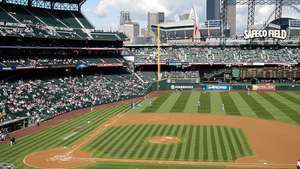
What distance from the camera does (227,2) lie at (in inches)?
4525

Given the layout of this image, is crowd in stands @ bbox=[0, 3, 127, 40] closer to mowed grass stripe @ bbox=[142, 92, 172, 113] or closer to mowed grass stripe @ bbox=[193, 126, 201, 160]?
mowed grass stripe @ bbox=[142, 92, 172, 113]

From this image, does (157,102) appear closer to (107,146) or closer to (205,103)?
(205,103)

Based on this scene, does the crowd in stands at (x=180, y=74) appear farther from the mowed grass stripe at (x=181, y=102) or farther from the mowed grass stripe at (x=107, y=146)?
the mowed grass stripe at (x=107, y=146)

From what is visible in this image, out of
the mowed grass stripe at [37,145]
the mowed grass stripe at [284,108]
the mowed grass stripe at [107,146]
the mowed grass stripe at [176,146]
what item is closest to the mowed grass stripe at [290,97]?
the mowed grass stripe at [284,108]

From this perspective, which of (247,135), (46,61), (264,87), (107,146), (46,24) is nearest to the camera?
(107,146)

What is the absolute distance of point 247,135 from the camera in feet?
152

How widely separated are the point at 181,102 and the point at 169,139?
31.4 metres

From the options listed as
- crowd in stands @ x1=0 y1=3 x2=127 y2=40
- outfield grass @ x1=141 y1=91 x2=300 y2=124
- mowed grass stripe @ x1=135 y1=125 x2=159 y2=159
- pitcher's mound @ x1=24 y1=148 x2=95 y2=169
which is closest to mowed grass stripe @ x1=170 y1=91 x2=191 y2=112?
outfield grass @ x1=141 y1=91 x2=300 y2=124

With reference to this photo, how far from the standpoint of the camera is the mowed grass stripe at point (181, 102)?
6709 centimetres

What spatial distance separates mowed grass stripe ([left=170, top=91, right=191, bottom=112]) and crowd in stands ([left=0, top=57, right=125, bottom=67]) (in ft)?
66.3

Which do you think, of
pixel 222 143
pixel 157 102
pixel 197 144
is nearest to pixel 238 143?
pixel 222 143

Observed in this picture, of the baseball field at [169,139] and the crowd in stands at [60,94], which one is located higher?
the crowd in stands at [60,94]

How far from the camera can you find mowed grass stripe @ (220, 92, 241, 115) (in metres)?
63.4

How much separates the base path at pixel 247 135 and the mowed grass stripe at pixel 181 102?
16.7ft
